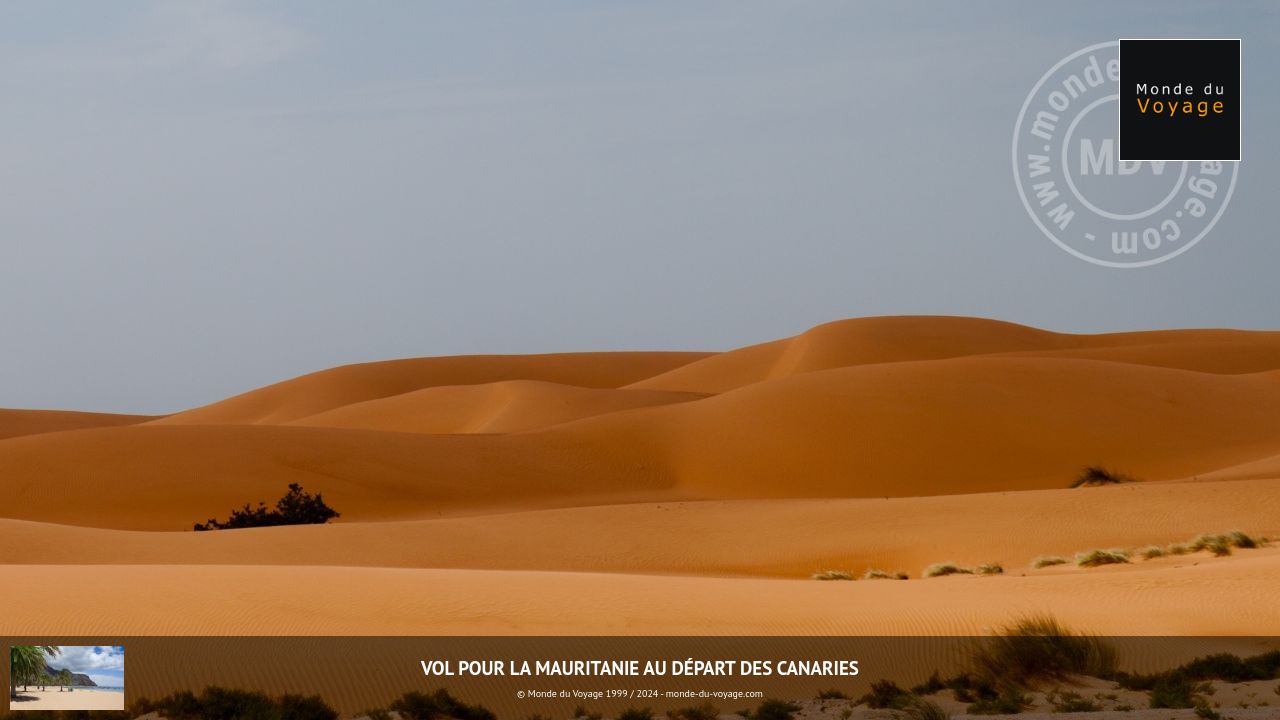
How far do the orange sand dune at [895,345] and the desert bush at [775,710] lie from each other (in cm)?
7081

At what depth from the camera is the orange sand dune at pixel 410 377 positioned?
92.4 metres

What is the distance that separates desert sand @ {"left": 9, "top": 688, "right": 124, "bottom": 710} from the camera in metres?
9.25

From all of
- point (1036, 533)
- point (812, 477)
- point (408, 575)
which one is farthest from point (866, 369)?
point (408, 575)

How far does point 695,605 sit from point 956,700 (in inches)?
134

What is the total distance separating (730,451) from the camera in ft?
141

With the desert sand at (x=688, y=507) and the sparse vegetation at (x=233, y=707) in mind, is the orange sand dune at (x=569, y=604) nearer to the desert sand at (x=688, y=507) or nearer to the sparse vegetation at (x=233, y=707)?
the desert sand at (x=688, y=507)

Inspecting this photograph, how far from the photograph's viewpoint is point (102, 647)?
9.83 meters

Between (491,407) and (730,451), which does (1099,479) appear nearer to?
(730,451)

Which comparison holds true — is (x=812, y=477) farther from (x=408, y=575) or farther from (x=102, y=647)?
(x=102, y=647)

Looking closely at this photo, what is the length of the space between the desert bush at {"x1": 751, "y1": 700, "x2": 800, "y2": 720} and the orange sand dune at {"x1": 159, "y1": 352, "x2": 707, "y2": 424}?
7795 cm

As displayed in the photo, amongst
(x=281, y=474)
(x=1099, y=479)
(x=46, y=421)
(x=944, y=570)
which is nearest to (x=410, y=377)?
(x=46, y=421)

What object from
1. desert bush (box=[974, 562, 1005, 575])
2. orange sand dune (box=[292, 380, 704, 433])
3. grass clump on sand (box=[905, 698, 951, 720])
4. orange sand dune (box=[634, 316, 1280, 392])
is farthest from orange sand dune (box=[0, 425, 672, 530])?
orange sand dune (box=[634, 316, 1280, 392])

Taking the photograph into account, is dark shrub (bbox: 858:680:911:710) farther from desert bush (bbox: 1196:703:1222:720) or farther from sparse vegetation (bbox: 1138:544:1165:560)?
sparse vegetation (bbox: 1138:544:1165:560)

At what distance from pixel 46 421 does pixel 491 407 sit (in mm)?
40492
